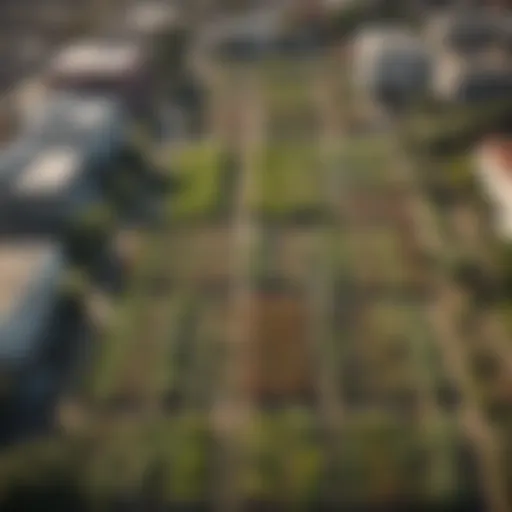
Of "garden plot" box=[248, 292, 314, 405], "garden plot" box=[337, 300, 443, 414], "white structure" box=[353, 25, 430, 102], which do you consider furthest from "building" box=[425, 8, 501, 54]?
"garden plot" box=[248, 292, 314, 405]

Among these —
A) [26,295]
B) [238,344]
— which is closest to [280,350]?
[238,344]

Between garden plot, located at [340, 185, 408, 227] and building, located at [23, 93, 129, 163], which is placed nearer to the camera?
garden plot, located at [340, 185, 408, 227]

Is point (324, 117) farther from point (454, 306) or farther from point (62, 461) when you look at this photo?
point (62, 461)

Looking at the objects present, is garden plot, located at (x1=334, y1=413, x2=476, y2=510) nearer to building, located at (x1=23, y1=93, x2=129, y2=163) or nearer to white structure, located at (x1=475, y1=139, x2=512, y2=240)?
white structure, located at (x1=475, y1=139, x2=512, y2=240)

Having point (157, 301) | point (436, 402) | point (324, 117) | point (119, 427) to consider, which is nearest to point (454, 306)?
point (436, 402)

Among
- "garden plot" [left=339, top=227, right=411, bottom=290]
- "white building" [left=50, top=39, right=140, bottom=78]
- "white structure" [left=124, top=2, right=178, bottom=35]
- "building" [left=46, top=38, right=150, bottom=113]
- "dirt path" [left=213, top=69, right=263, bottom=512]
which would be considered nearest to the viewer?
"dirt path" [left=213, top=69, right=263, bottom=512]

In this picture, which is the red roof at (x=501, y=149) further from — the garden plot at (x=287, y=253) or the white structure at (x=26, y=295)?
the white structure at (x=26, y=295)
